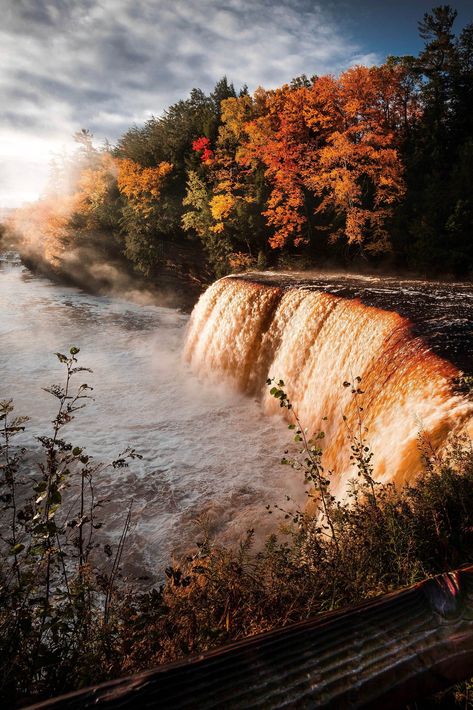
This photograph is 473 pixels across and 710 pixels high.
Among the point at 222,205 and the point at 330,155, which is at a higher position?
the point at 330,155

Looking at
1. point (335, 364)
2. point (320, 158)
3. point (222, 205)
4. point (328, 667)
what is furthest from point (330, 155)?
point (328, 667)

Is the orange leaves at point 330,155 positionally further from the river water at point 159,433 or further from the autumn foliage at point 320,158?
the river water at point 159,433

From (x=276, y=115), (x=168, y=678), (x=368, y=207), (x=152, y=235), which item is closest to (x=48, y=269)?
(x=152, y=235)

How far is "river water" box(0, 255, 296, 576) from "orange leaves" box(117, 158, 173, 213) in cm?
1232

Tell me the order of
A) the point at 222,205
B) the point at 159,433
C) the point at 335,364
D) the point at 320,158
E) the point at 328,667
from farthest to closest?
1. the point at 222,205
2. the point at 320,158
3. the point at 159,433
4. the point at 335,364
5. the point at 328,667

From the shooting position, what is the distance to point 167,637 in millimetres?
2383

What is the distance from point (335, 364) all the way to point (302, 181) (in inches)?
532

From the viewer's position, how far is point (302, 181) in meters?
18.3

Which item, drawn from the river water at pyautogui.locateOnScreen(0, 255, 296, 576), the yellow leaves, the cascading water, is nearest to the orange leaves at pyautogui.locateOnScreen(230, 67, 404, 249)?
the yellow leaves

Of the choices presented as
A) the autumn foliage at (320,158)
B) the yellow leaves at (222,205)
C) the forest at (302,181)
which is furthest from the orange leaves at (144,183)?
the yellow leaves at (222,205)

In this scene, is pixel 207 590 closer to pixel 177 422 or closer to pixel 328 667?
pixel 328 667

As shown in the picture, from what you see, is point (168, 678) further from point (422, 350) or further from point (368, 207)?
point (368, 207)

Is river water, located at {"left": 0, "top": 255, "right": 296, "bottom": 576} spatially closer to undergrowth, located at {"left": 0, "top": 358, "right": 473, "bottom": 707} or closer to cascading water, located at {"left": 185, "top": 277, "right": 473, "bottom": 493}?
cascading water, located at {"left": 185, "top": 277, "right": 473, "bottom": 493}

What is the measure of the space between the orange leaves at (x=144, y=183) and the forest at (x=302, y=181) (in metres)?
0.09
